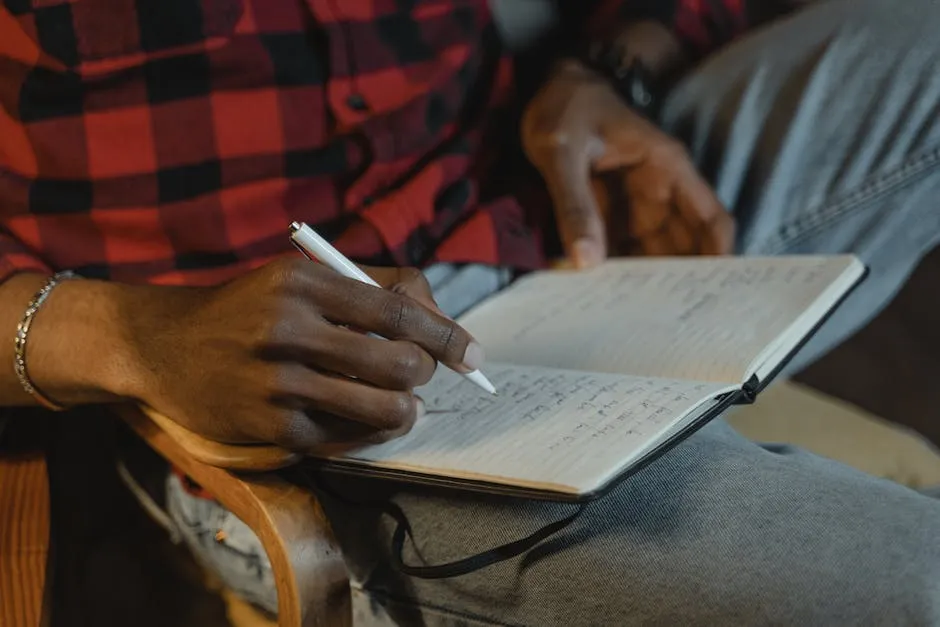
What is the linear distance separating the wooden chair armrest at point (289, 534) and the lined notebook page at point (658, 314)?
0.20m

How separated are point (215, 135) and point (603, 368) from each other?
1.14ft

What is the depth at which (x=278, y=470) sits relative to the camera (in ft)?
2.02

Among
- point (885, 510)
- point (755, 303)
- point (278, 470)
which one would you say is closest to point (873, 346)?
point (755, 303)

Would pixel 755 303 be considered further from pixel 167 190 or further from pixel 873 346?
pixel 873 346

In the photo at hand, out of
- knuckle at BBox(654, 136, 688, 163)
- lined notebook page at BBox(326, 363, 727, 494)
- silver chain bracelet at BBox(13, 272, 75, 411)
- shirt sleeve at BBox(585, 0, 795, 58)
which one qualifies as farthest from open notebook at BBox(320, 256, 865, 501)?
shirt sleeve at BBox(585, 0, 795, 58)

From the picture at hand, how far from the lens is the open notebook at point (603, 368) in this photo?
1.69 feet

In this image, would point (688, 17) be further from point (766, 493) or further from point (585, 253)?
point (766, 493)

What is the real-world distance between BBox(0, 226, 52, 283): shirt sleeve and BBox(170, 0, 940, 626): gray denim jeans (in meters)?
0.22

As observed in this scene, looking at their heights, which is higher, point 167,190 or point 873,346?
point 167,190

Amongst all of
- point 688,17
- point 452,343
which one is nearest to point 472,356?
point 452,343

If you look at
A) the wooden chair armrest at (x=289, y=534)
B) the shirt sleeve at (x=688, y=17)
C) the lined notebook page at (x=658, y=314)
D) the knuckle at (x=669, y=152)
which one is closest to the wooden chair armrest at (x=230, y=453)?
the wooden chair armrest at (x=289, y=534)

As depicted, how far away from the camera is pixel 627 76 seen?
95 cm

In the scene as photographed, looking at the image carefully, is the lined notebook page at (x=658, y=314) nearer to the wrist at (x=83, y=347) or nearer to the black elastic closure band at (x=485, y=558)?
the black elastic closure band at (x=485, y=558)

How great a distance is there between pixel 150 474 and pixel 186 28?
0.38m
